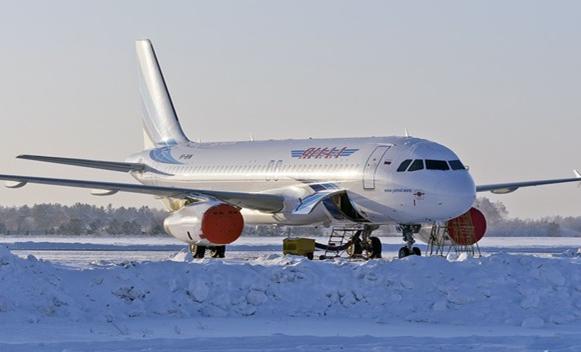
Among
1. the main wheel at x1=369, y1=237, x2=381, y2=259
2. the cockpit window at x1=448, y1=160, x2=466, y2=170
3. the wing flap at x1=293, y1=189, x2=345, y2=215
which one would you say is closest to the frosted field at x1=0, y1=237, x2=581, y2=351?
the cockpit window at x1=448, y1=160, x2=466, y2=170

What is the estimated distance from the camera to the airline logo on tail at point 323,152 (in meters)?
35.5

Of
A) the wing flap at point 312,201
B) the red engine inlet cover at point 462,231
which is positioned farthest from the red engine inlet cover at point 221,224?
the red engine inlet cover at point 462,231

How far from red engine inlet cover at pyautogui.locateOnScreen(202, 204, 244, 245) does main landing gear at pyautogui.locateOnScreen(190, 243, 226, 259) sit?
2440 mm

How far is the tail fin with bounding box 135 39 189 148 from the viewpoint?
1914 inches

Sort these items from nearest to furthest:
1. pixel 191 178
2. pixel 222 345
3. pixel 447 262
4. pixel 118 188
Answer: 1. pixel 222 345
2. pixel 447 262
3. pixel 118 188
4. pixel 191 178

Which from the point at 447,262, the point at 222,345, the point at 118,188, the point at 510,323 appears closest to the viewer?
the point at 222,345

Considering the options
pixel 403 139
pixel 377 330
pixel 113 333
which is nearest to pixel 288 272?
pixel 377 330

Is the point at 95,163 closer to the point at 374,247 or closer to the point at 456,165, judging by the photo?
the point at 374,247

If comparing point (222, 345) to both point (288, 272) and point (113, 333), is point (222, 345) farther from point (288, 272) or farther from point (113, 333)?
point (288, 272)

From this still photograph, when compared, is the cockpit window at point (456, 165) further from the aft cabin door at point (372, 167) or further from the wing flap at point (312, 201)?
the wing flap at point (312, 201)

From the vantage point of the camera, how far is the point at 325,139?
126 ft

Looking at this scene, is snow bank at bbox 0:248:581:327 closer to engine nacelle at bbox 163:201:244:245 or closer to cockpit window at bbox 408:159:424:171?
cockpit window at bbox 408:159:424:171

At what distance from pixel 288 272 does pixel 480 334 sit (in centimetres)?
508

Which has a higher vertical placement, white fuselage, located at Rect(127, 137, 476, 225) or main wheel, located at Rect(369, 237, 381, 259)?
white fuselage, located at Rect(127, 137, 476, 225)
